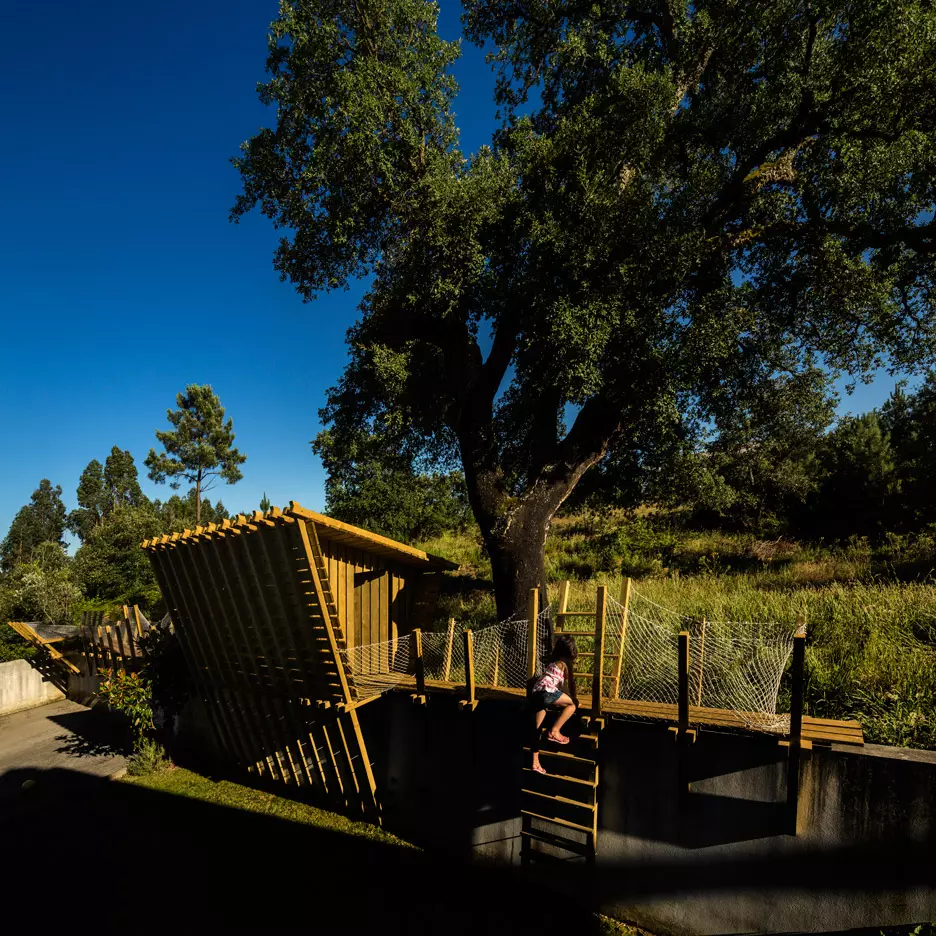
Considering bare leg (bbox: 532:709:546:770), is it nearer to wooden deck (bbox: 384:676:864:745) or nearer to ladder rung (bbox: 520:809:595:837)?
wooden deck (bbox: 384:676:864:745)

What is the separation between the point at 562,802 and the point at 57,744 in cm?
1120

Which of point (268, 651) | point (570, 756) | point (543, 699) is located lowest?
point (570, 756)

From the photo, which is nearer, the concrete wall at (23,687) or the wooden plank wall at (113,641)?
the wooden plank wall at (113,641)

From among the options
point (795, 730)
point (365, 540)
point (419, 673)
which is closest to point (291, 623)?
point (365, 540)

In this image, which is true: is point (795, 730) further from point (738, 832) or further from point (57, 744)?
point (57, 744)

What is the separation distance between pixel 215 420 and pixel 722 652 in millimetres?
39286

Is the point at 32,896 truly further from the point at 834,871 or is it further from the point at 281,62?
the point at 281,62

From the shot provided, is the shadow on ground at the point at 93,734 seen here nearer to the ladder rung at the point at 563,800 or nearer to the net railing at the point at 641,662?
the net railing at the point at 641,662

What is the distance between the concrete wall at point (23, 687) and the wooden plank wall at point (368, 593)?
37.6 feet

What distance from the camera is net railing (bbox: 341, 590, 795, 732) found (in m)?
5.03

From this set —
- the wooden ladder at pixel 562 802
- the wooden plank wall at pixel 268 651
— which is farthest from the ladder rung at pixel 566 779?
the wooden plank wall at pixel 268 651

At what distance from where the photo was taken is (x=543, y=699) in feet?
16.4

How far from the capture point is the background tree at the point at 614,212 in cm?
773

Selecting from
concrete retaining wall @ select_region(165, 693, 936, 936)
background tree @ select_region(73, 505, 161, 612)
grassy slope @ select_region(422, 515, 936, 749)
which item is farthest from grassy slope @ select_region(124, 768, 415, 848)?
background tree @ select_region(73, 505, 161, 612)
